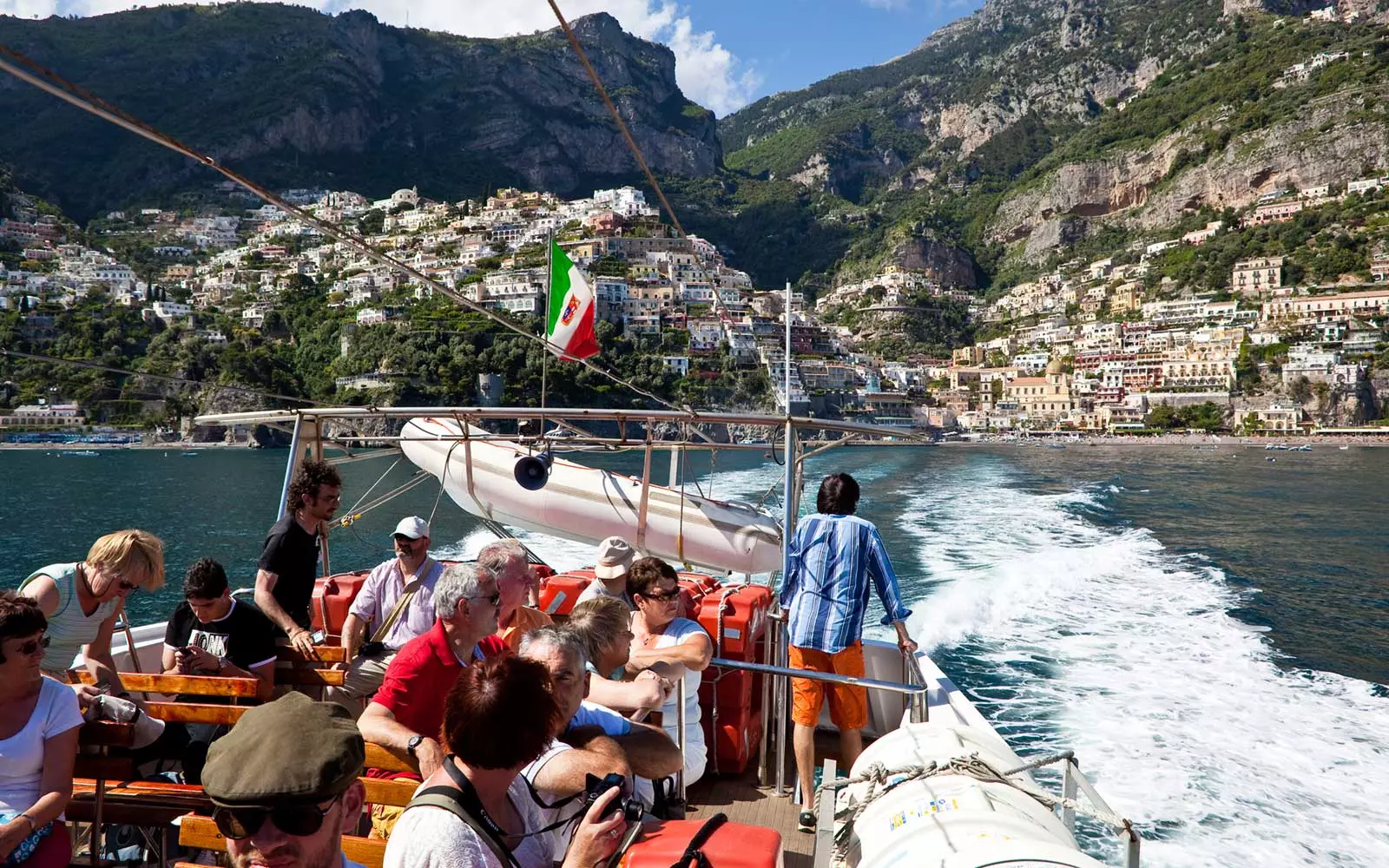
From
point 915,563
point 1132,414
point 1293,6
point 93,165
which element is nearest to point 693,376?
point 1132,414

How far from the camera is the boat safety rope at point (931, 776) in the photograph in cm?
223

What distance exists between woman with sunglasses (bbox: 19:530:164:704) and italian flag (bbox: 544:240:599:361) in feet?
13.2

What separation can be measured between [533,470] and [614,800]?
456 cm

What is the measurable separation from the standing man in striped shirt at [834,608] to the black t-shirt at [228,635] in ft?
6.33

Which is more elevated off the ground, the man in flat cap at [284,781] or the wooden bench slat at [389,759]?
the man in flat cap at [284,781]

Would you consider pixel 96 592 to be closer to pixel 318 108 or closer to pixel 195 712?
pixel 195 712

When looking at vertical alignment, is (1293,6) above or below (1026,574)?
above

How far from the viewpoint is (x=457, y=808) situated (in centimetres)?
124

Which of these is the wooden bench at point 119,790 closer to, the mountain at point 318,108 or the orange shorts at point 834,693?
the orange shorts at point 834,693

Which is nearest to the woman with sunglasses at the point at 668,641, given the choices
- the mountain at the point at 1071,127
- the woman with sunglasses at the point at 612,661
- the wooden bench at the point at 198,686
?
the woman with sunglasses at the point at 612,661

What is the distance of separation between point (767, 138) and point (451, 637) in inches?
7498

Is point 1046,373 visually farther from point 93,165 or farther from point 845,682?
point 93,165

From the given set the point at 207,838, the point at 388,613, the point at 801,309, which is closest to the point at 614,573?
the point at 388,613

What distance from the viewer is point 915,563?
13.9 m
